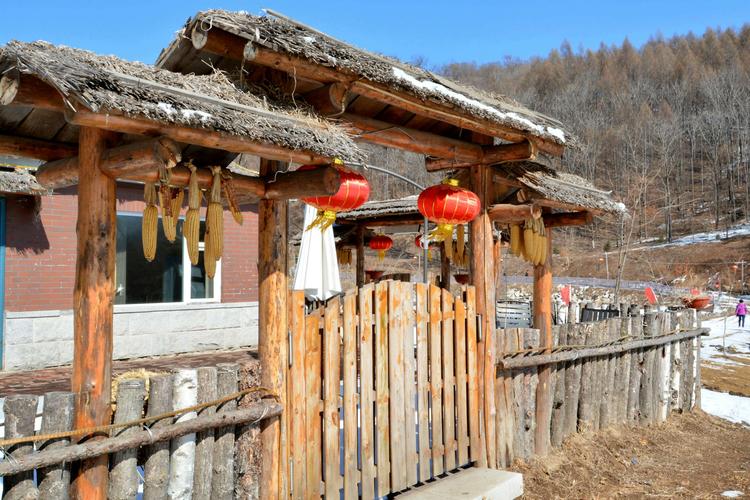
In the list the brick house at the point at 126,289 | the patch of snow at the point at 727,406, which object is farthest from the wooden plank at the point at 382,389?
the patch of snow at the point at 727,406

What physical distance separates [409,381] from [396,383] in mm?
172

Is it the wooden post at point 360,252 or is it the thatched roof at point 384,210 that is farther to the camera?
the wooden post at point 360,252

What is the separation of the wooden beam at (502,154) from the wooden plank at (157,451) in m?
3.55

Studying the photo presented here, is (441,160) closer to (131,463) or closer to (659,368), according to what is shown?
(131,463)

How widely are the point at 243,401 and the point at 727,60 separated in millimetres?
101064

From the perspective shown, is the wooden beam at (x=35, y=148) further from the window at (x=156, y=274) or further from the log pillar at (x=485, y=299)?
the window at (x=156, y=274)

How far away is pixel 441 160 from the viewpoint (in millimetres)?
6094

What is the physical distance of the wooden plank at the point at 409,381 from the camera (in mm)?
4926

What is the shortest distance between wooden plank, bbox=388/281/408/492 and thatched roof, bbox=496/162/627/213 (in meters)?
2.02

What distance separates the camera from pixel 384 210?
1052 cm

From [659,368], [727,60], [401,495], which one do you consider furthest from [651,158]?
[401,495]

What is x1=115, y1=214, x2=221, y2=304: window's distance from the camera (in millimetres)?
10344

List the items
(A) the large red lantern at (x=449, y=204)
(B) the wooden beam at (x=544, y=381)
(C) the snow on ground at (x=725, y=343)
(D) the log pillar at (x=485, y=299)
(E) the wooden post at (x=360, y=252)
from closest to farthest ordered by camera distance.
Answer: (A) the large red lantern at (x=449, y=204)
(D) the log pillar at (x=485, y=299)
(B) the wooden beam at (x=544, y=381)
(E) the wooden post at (x=360, y=252)
(C) the snow on ground at (x=725, y=343)

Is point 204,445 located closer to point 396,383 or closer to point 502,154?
point 396,383
